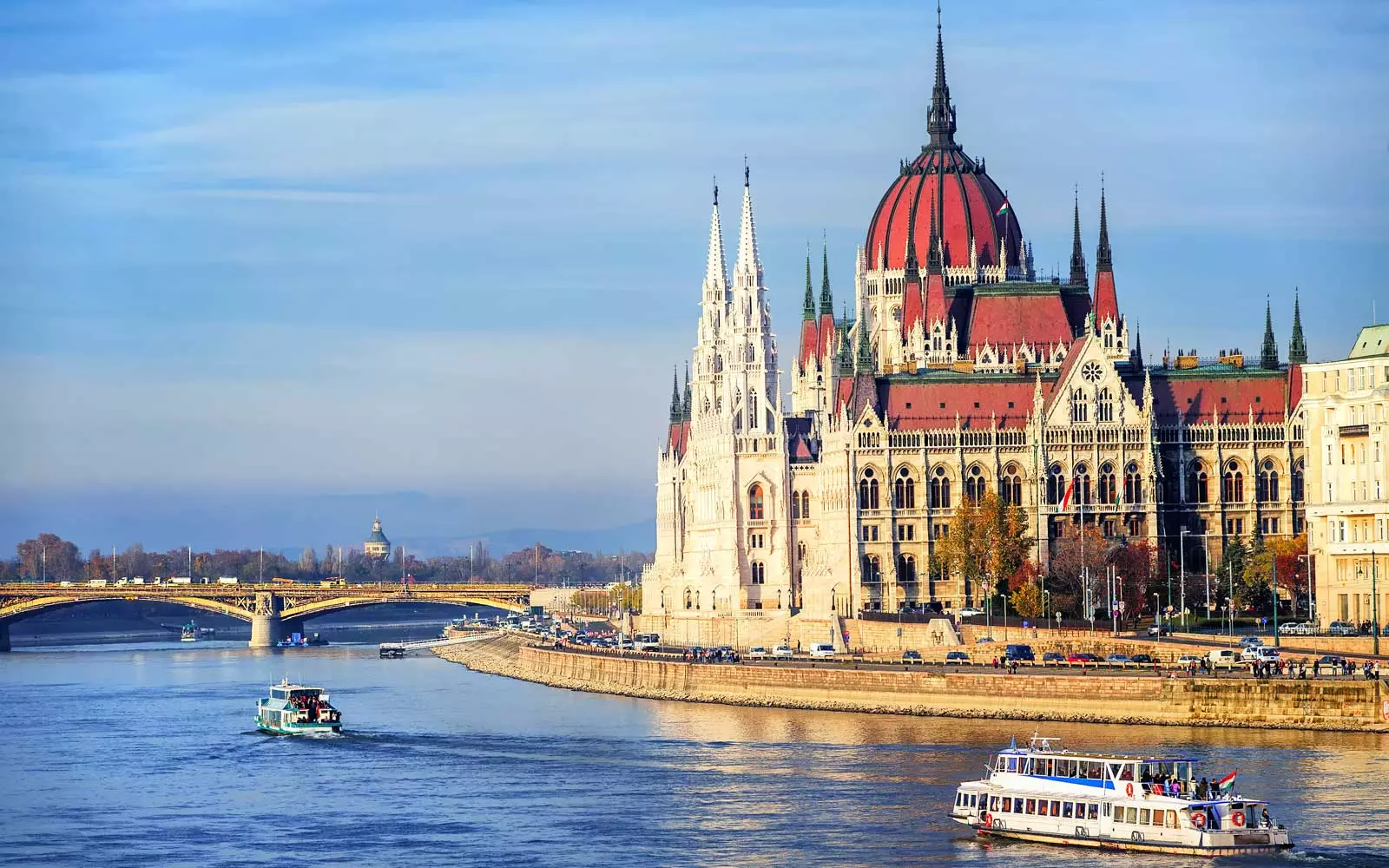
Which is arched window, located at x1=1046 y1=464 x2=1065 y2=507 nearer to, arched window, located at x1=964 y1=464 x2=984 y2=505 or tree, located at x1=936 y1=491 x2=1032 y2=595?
tree, located at x1=936 y1=491 x2=1032 y2=595

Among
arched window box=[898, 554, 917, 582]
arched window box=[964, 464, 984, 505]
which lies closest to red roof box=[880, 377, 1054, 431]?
arched window box=[964, 464, 984, 505]

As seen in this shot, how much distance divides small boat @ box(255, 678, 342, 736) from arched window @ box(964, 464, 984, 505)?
58.4m

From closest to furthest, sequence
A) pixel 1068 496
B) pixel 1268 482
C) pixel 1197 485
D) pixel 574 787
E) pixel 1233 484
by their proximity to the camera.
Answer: pixel 574 787 → pixel 1068 496 → pixel 1268 482 → pixel 1233 484 → pixel 1197 485

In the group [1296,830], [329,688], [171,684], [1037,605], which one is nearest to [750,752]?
[1296,830]

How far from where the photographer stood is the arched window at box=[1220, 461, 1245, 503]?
185 metres

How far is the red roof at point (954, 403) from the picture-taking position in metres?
187

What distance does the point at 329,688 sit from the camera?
178 metres

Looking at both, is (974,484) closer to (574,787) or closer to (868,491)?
(868,491)

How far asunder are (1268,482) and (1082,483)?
12.7 m

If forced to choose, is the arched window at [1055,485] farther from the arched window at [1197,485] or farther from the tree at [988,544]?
the arched window at [1197,485]

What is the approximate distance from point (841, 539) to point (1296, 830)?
97.0 meters

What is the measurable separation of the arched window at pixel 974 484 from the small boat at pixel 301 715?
58.4 metres

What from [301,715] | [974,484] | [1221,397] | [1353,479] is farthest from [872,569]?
[301,715]

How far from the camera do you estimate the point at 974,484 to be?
18588cm
